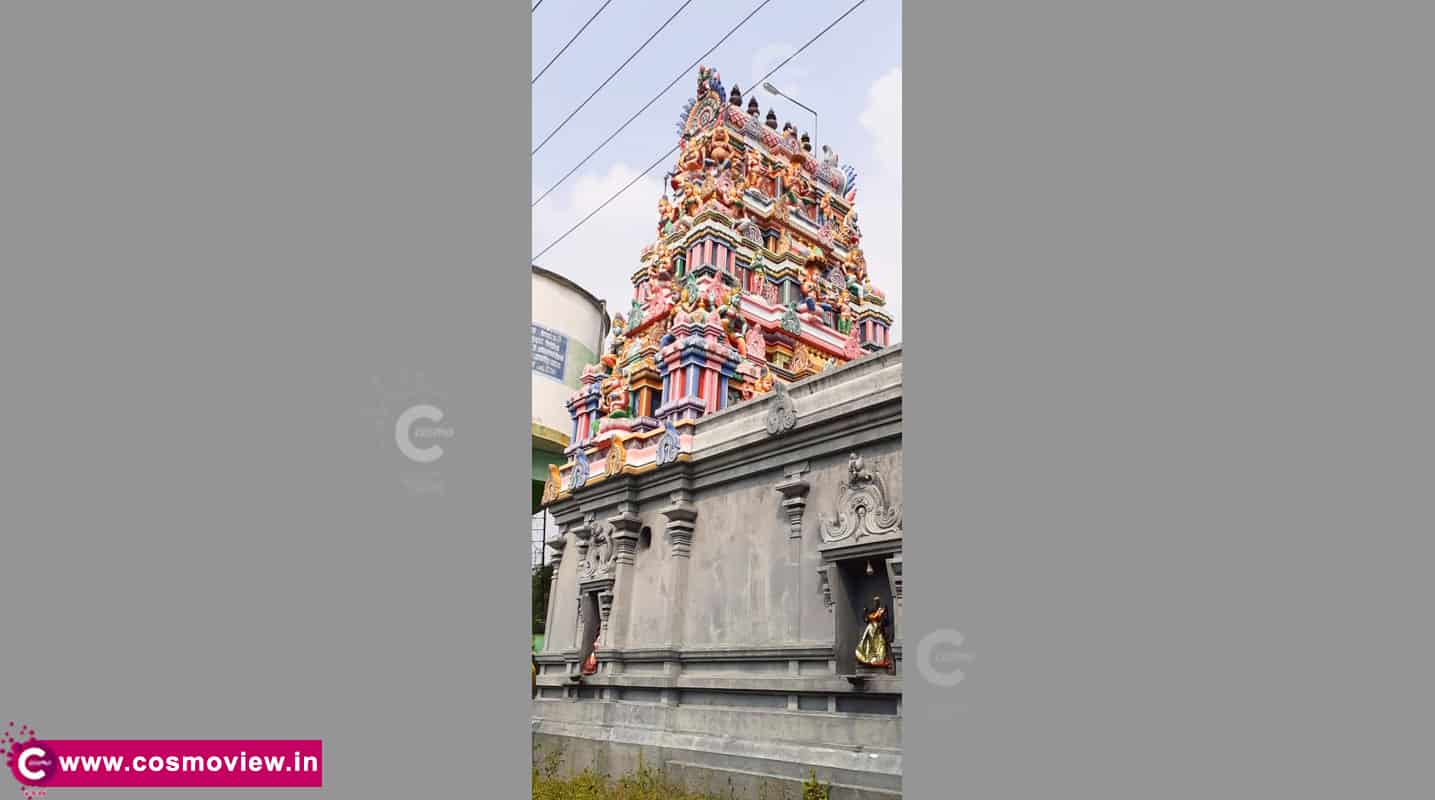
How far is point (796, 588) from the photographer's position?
42.0 feet

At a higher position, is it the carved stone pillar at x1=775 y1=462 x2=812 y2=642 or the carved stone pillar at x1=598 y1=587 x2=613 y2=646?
the carved stone pillar at x1=775 y1=462 x2=812 y2=642

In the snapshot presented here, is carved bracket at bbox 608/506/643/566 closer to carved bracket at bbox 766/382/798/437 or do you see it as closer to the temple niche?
the temple niche

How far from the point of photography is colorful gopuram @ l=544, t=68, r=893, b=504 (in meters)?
17.3

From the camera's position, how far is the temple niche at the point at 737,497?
38.6ft

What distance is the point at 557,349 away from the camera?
32719mm

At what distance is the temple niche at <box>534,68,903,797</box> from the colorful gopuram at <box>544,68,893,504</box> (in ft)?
0.19

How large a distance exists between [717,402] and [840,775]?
8.07 m

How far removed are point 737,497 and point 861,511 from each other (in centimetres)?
317
